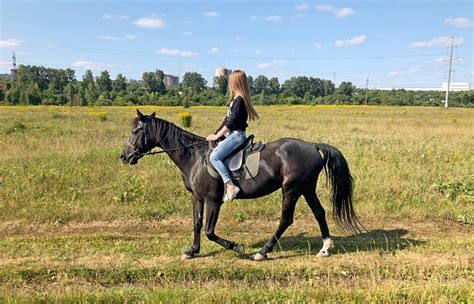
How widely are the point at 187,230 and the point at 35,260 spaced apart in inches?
107

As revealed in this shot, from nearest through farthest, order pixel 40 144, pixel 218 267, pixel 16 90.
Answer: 1. pixel 218 267
2. pixel 40 144
3. pixel 16 90

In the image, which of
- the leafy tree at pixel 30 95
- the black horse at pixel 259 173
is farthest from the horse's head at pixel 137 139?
the leafy tree at pixel 30 95

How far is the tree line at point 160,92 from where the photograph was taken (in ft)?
240

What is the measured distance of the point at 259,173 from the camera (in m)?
5.85

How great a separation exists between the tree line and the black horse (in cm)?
6228

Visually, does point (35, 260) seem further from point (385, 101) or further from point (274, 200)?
point (385, 101)

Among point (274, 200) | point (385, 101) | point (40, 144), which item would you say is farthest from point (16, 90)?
point (385, 101)

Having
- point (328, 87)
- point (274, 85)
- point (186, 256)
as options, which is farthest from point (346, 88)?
point (186, 256)

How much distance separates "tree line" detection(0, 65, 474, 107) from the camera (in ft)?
240

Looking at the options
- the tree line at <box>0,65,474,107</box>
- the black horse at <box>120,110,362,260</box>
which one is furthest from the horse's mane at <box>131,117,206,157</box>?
the tree line at <box>0,65,474,107</box>

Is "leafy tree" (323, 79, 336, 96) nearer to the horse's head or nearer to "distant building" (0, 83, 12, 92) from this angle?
"distant building" (0, 83, 12, 92)

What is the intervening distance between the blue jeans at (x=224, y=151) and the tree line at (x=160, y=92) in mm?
62697

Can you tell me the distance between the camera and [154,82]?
10388 cm

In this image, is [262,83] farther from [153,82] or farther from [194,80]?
[153,82]
